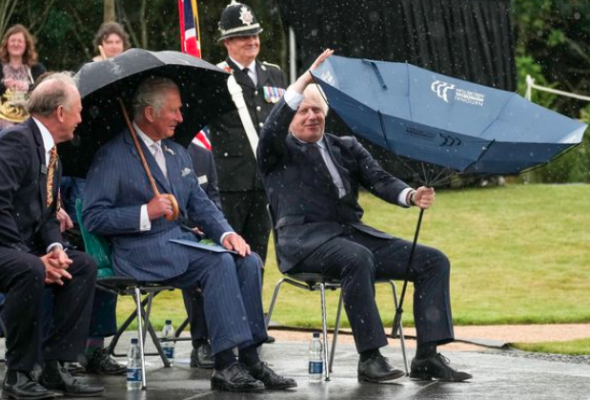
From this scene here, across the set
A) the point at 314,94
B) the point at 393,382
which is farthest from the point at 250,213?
the point at 393,382

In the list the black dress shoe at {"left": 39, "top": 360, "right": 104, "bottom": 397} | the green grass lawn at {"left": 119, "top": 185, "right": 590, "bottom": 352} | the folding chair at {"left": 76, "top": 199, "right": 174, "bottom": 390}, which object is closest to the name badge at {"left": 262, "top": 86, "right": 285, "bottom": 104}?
the folding chair at {"left": 76, "top": 199, "right": 174, "bottom": 390}

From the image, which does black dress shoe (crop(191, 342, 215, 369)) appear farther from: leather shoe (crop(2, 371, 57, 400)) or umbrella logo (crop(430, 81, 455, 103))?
umbrella logo (crop(430, 81, 455, 103))

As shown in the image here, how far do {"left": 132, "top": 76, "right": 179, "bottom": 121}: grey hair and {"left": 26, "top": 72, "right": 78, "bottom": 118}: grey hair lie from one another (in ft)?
1.64

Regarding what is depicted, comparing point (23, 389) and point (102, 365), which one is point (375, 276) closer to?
point (102, 365)

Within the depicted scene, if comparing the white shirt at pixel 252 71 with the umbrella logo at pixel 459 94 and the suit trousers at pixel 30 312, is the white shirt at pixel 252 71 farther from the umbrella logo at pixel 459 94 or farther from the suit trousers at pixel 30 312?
the suit trousers at pixel 30 312

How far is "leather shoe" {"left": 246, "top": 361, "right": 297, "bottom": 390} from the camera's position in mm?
7715

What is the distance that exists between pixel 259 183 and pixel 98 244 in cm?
A: 215

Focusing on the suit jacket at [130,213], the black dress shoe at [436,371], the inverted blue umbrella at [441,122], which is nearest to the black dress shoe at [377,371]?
the black dress shoe at [436,371]

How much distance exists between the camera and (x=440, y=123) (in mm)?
7875

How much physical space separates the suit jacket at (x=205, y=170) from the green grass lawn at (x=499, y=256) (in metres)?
3.18

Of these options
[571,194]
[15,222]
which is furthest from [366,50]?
[15,222]

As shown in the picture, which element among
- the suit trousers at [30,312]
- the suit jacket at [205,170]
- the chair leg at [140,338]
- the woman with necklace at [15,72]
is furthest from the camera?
the woman with necklace at [15,72]

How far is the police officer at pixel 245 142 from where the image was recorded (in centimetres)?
980

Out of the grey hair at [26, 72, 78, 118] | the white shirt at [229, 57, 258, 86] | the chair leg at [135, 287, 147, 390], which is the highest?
the white shirt at [229, 57, 258, 86]
